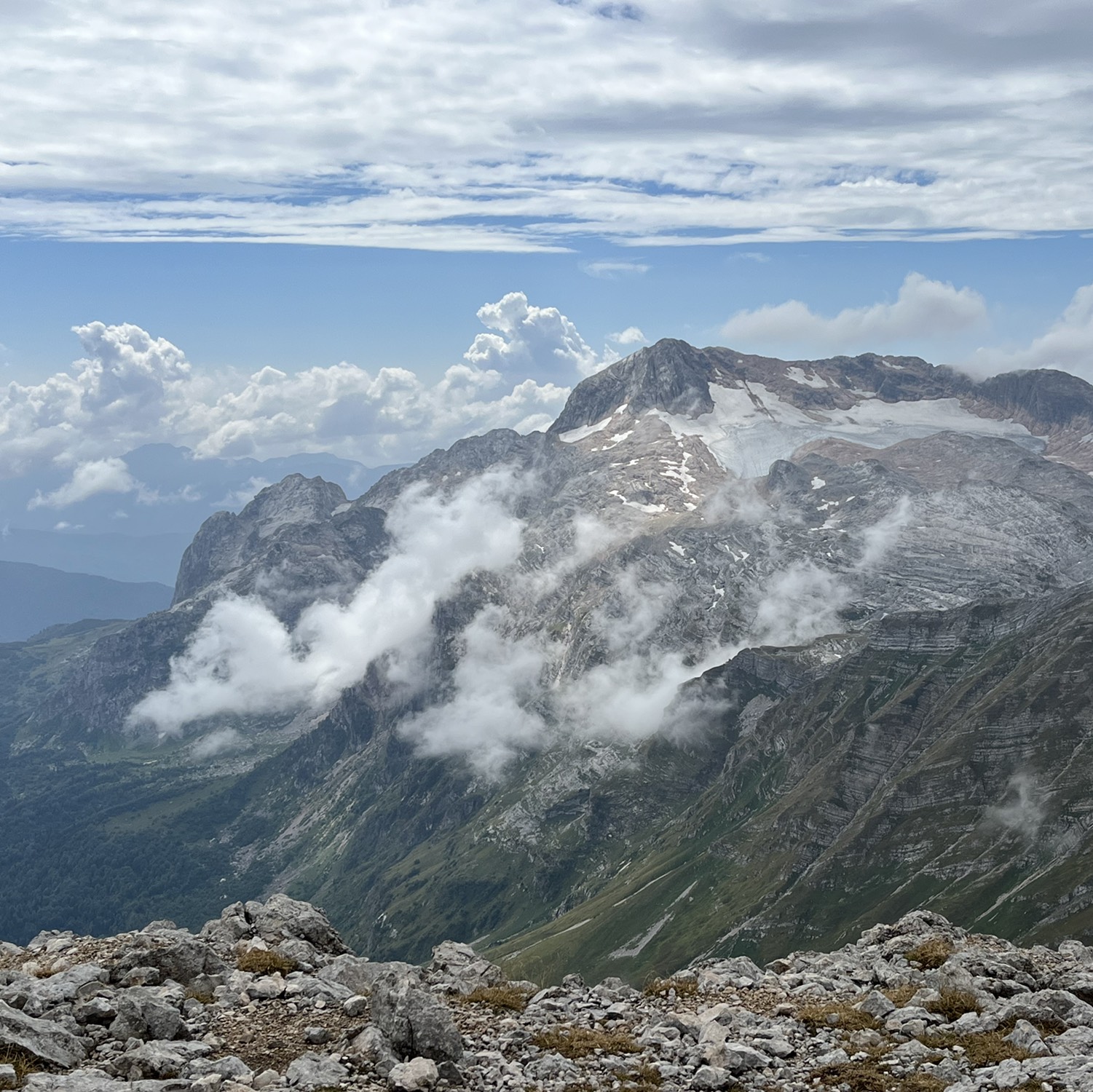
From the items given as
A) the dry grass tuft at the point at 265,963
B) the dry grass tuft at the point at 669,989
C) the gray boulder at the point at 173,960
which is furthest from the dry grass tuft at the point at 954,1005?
the gray boulder at the point at 173,960

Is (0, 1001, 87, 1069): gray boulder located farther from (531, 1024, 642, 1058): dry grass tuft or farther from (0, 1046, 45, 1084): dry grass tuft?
(531, 1024, 642, 1058): dry grass tuft

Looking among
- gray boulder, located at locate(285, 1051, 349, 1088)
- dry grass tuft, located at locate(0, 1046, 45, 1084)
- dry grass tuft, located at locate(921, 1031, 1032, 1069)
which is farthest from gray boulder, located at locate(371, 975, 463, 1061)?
dry grass tuft, located at locate(921, 1031, 1032, 1069)

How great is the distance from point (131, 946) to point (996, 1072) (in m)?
32.8

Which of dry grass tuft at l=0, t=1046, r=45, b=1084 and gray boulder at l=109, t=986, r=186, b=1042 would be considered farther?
gray boulder at l=109, t=986, r=186, b=1042

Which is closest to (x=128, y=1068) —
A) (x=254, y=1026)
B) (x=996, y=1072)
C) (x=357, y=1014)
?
(x=254, y=1026)

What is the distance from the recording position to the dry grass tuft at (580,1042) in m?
32.8

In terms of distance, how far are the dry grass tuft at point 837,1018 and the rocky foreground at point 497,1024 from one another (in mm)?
101

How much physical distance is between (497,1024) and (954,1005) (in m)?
17.1

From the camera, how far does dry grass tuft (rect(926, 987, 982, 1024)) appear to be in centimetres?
3572

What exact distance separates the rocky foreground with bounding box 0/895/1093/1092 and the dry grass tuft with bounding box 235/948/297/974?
0.33 feet

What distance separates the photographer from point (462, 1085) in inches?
1167

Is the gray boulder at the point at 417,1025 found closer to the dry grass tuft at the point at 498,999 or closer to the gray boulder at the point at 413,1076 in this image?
the gray boulder at the point at 413,1076

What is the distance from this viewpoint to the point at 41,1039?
29.6m

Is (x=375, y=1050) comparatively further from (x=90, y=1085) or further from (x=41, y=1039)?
(x=41, y=1039)
